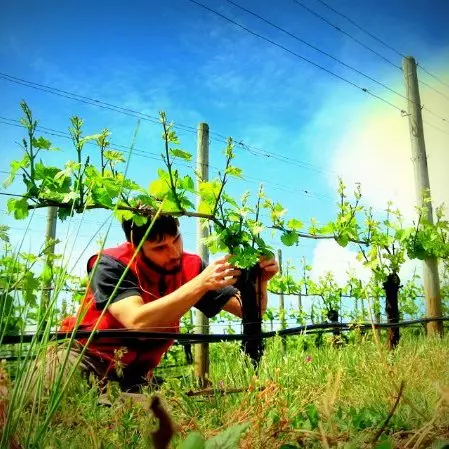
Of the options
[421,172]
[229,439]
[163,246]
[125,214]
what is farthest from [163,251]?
[421,172]

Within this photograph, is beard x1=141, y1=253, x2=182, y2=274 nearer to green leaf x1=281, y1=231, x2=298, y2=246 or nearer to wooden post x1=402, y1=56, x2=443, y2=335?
green leaf x1=281, y1=231, x2=298, y2=246

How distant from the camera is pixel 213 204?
3.85 metres

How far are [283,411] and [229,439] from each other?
0.54m

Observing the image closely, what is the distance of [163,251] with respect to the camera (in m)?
3.00

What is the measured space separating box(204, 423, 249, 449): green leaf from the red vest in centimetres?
148

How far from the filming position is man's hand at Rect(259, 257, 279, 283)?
145 inches

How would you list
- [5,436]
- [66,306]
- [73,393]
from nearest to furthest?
[5,436], [66,306], [73,393]

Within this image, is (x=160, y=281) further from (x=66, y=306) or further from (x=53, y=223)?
(x=53, y=223)

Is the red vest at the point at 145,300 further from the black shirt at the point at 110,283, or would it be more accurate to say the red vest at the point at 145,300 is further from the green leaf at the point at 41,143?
the green leaf at the point at 41,143

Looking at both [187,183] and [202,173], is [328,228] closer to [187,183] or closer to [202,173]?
[187,183]

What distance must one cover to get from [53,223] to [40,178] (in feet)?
17.8

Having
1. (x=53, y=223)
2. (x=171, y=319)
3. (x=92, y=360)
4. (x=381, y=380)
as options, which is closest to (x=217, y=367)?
(x=171, y=319)

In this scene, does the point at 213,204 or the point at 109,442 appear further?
the point at 213,204

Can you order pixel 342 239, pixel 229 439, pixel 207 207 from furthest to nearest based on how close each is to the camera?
pixel 342 239 < pixel 207 207 < pixel 229 439
